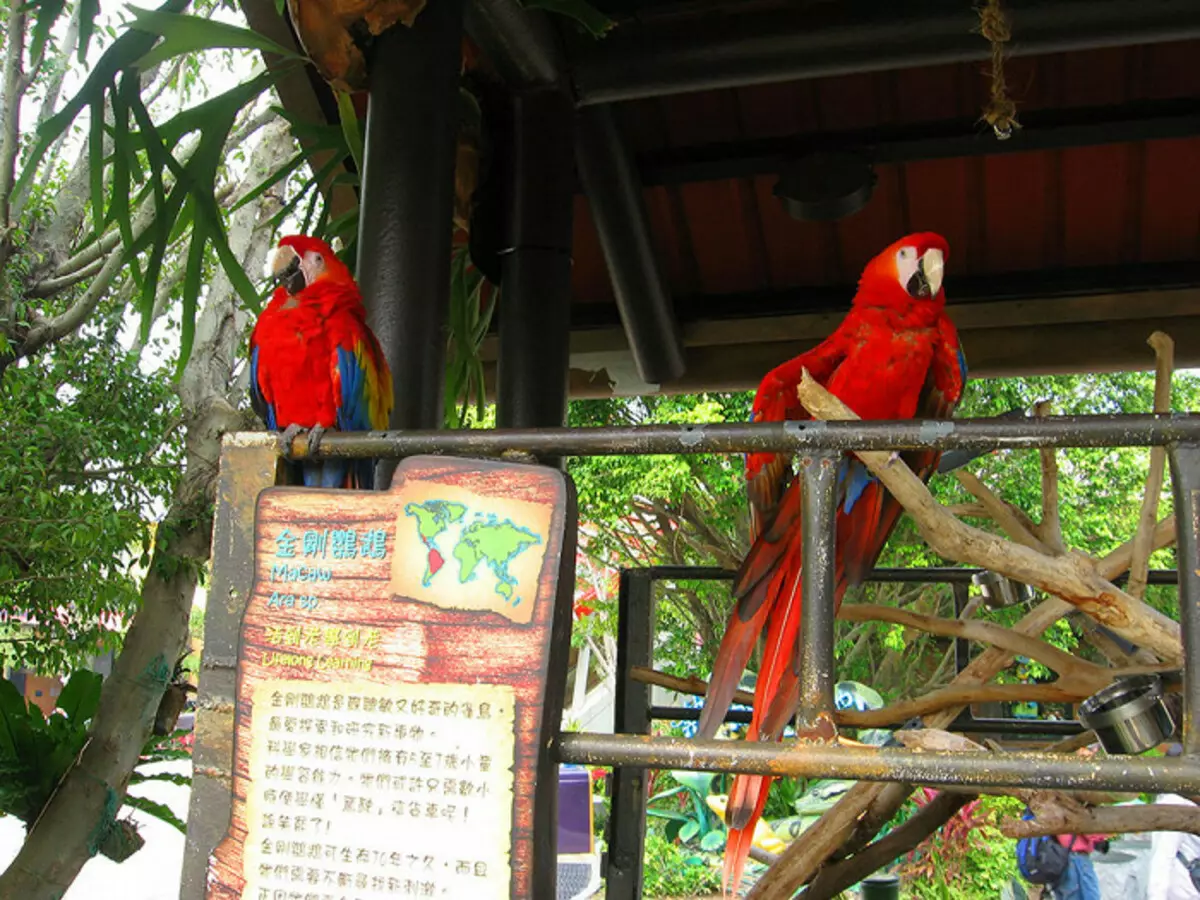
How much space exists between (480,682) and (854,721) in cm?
85

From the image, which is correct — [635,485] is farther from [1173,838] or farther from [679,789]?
[1173,838]

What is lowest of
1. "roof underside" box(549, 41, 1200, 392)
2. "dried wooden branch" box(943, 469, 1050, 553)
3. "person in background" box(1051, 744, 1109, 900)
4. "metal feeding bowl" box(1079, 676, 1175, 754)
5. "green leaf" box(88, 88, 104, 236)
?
"person in background" box(1051, 744, 1109, 900)

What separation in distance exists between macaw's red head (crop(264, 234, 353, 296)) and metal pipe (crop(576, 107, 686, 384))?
0.68 meters

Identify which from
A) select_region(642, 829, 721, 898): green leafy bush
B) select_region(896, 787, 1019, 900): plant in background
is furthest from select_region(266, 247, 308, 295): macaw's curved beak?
select_region(642, 829, 721, 898): green leafy bush

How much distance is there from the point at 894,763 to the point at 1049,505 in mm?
845

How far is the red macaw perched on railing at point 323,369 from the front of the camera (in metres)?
1.46

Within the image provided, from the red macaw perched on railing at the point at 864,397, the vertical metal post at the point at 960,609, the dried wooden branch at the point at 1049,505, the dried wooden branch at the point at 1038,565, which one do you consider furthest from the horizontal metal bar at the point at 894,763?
the vertical metal post at the point at 960,609

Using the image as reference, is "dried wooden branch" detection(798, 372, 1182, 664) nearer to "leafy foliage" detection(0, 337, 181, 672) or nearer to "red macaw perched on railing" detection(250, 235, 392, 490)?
"red macaw perched on railing" detection(250, 235, 392, 490)

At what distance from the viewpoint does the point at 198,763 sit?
2.93 feet

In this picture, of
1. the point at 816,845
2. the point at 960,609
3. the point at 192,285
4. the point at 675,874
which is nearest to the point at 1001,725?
the point at 960,609

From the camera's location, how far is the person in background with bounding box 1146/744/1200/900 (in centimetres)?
441

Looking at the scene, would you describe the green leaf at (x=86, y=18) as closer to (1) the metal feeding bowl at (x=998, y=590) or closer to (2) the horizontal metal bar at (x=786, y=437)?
(2) the horizontal metal bar at (x=786, y=437)

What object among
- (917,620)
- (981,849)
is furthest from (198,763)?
(981,849)

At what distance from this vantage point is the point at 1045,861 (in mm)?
4398
